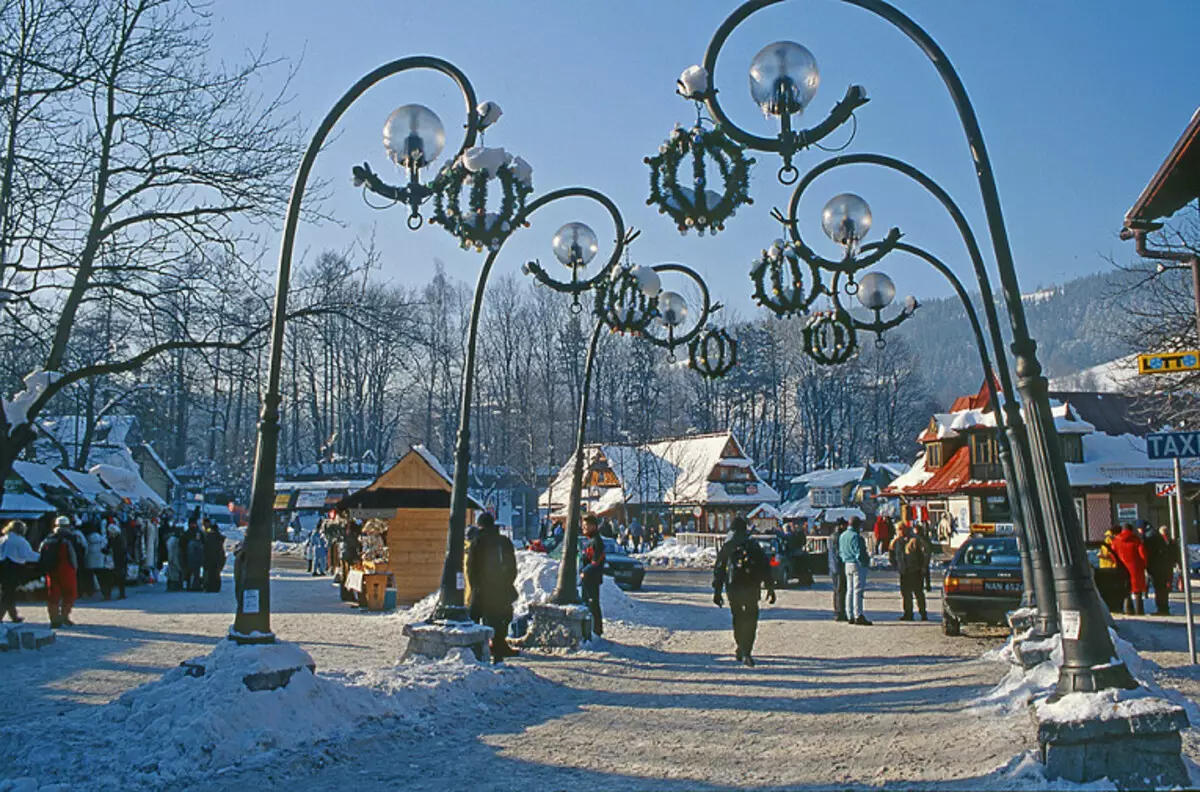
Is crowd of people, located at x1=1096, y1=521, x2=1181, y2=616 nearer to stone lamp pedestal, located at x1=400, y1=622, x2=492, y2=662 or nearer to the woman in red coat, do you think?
the woman in red coat

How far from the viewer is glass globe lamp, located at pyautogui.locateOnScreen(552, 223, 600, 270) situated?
11959 millimetres

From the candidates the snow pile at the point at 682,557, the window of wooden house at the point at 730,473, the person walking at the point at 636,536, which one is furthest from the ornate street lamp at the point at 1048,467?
the window of wooden house at the point at 730,473

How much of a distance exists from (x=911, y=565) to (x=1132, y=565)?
4047 millimetres

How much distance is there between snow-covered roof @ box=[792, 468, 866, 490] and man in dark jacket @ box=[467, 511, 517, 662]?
5621 cm

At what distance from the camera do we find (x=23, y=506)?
23672mm

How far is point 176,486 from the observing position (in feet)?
210

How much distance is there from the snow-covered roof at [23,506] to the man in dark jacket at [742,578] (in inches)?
735

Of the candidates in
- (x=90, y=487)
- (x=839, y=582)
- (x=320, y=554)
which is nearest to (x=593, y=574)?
(x=839, y=582)

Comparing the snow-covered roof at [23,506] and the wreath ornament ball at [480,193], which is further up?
the wreath ornament ball at [480,193]

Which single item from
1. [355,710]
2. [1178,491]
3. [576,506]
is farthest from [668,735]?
[1178,491]

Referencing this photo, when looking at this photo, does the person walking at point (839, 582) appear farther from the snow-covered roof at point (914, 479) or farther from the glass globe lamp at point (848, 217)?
the snow-covered roof at point (914, 479)

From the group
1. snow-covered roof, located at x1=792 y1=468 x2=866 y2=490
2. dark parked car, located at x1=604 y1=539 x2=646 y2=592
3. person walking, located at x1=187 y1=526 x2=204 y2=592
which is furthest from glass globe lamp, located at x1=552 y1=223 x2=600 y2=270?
snow-covered roof, located at x1=792 y1=468 x2=866 y2=490

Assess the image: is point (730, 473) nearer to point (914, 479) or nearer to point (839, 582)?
point (914, 479)

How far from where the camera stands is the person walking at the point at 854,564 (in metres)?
16.7
